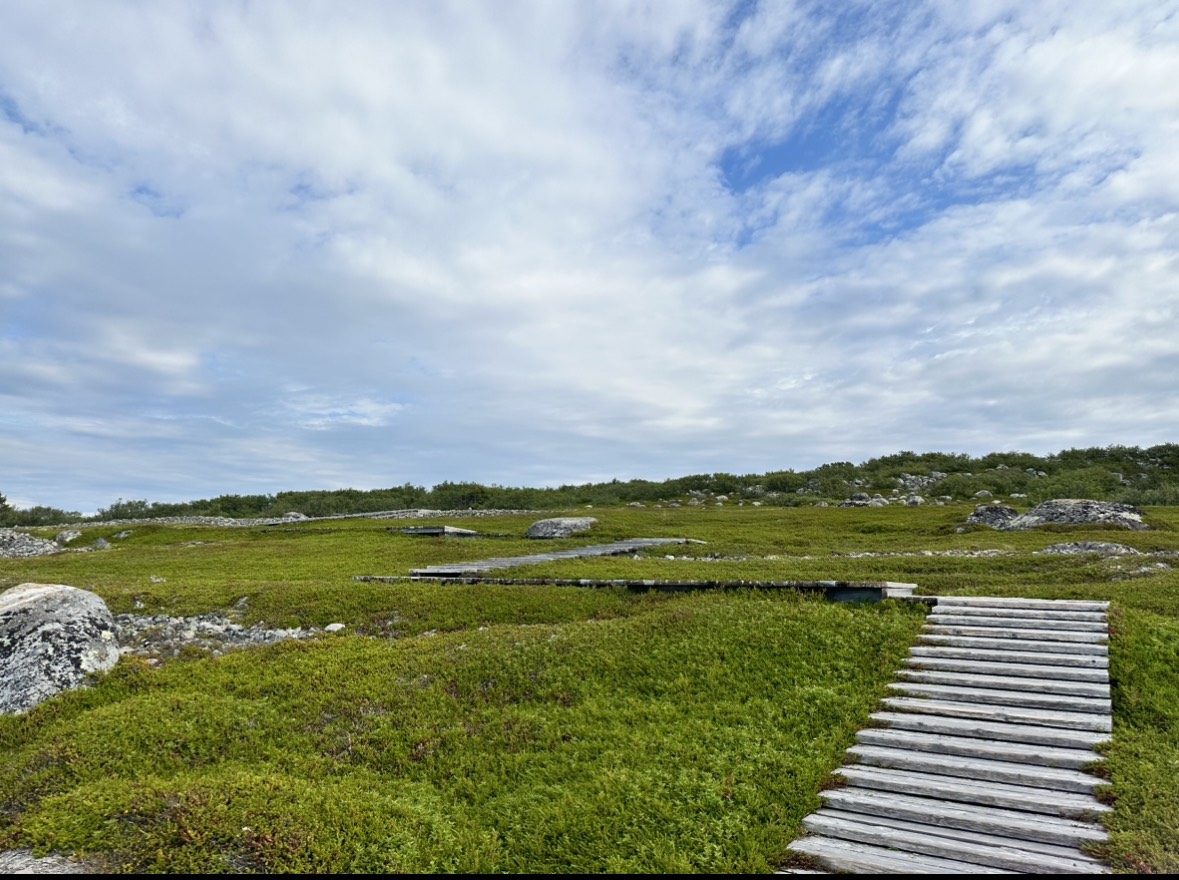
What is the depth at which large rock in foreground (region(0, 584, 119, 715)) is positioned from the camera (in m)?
14.5

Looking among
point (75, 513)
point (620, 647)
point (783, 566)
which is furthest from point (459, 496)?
point (620, 647)

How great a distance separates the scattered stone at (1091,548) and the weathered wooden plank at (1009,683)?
699 inches

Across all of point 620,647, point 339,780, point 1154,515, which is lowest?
point 339,780

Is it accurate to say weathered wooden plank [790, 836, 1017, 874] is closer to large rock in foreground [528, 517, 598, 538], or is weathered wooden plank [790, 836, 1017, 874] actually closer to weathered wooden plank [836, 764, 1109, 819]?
weathered wooden plank [836, 764, 1109, 819]

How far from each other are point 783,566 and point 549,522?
21431 mm

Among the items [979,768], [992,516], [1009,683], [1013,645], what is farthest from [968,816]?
[992,516]

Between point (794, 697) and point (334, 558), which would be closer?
point (794, 697)

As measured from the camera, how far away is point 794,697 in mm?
12617

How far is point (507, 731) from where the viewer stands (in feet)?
39.3

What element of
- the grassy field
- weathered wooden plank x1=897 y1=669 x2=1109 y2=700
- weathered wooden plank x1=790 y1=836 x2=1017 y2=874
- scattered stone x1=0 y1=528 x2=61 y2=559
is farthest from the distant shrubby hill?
weathered wooden plank x1=790 y1=836 x2=1017 y2=874

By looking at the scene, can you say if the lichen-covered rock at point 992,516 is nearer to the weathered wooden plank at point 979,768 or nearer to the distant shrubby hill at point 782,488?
the distant shrubby hill at point 782,488

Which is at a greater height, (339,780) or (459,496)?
(459,496)

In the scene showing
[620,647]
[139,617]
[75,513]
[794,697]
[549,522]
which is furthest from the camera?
[75,513]

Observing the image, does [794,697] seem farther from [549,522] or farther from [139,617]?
[549,522]
